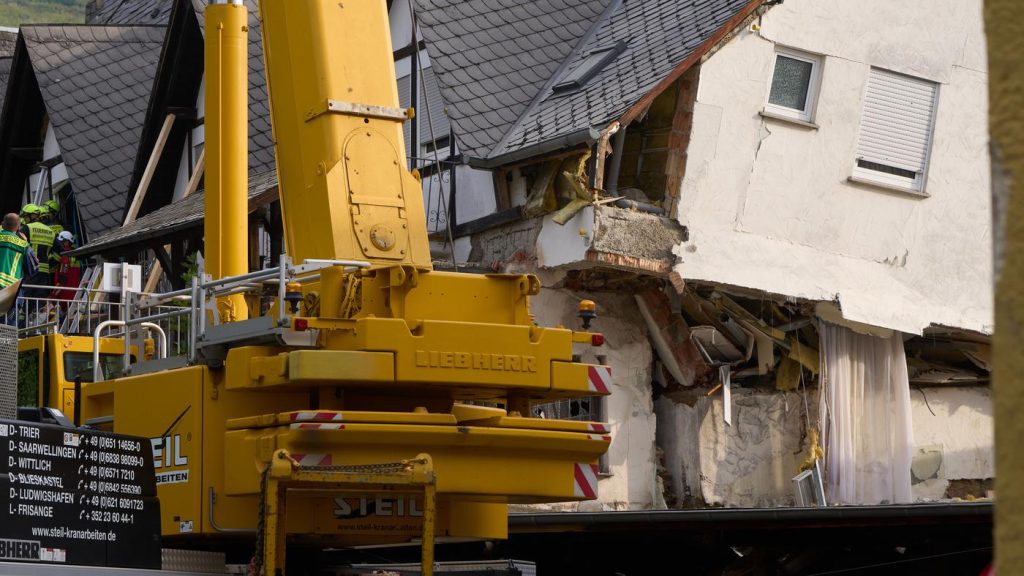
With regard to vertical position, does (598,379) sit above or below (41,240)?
below

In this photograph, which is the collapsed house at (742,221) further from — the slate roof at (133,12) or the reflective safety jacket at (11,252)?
the slate roof at (133,12)

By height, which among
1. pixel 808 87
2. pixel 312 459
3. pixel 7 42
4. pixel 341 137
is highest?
pixel 7 42

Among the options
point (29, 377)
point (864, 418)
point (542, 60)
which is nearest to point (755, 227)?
point (864, 418)

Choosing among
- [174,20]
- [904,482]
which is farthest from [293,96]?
[174,20]

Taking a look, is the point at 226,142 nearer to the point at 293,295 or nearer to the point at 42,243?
the point at 293,295

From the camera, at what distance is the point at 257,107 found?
2367 cm

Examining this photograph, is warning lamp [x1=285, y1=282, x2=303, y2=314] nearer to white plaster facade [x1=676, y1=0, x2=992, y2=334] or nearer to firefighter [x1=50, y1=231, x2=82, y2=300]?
white plaster facade [x1=676, y1=0, x2=992, y2=334]

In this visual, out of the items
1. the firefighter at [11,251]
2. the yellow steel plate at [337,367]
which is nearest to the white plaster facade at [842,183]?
the firefighter at [11,251]

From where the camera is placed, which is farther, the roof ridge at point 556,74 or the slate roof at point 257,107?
the slate roof at point 257,107

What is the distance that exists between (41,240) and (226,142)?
10.7m

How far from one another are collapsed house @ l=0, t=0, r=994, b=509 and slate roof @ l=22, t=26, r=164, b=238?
547 cm

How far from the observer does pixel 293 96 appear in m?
12.3

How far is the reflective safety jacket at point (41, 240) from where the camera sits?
933 inches

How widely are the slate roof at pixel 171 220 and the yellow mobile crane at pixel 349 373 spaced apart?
7494 millimetres
